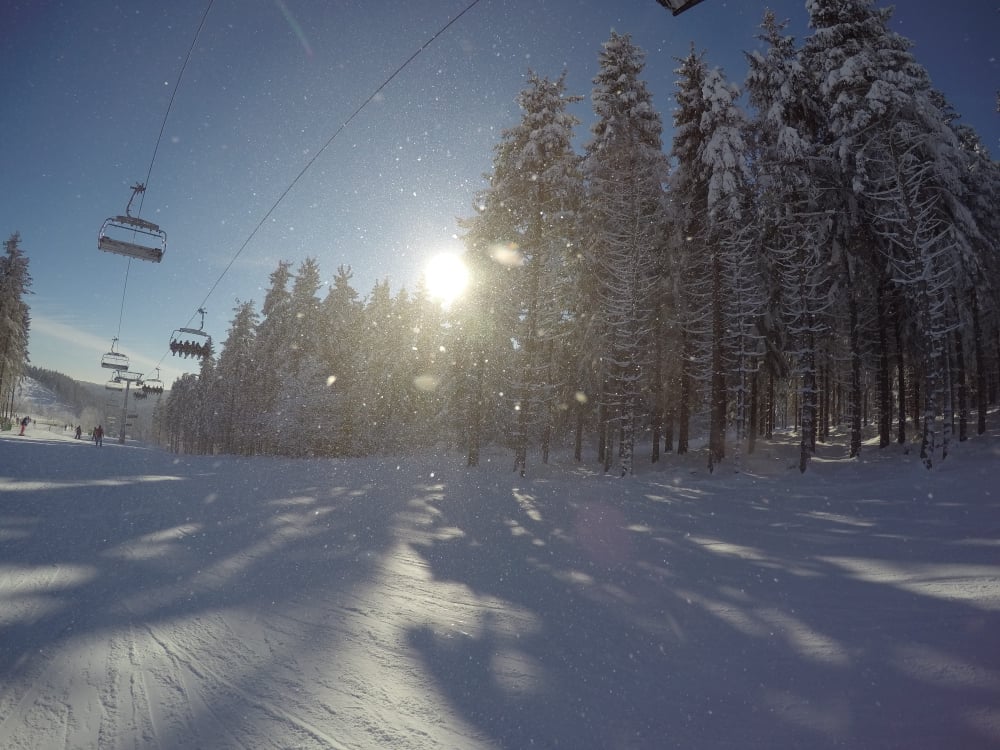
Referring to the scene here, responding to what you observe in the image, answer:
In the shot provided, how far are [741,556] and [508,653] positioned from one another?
15.4 ft

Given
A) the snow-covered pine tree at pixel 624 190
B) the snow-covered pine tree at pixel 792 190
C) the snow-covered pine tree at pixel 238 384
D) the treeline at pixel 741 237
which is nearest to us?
the treeline at pixel 741 237

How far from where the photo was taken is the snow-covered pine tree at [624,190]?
18.7m

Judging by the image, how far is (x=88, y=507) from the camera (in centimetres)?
860

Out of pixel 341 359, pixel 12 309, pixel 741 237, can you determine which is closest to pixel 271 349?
pixel 341 359

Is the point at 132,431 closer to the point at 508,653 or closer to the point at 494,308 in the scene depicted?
the point at 494,308

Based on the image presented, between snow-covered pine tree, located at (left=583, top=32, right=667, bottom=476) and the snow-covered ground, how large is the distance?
11235mm

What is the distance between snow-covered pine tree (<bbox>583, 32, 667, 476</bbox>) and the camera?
1873cm

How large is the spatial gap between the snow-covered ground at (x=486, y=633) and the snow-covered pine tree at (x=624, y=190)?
11.2 meters

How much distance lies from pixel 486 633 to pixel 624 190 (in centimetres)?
1915

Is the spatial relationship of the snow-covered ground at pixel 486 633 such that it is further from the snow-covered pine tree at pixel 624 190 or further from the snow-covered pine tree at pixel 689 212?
the snow-covered pine tree at pixel 689 212

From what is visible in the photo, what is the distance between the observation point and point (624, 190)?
1962 cm

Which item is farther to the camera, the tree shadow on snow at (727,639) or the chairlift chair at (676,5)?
the chairlift chair at (676,5)

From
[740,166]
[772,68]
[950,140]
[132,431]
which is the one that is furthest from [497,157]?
[132,431]

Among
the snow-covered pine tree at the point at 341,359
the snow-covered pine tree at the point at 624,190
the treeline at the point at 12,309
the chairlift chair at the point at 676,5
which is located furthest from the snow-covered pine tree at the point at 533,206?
the treeline at the point at 12,309
